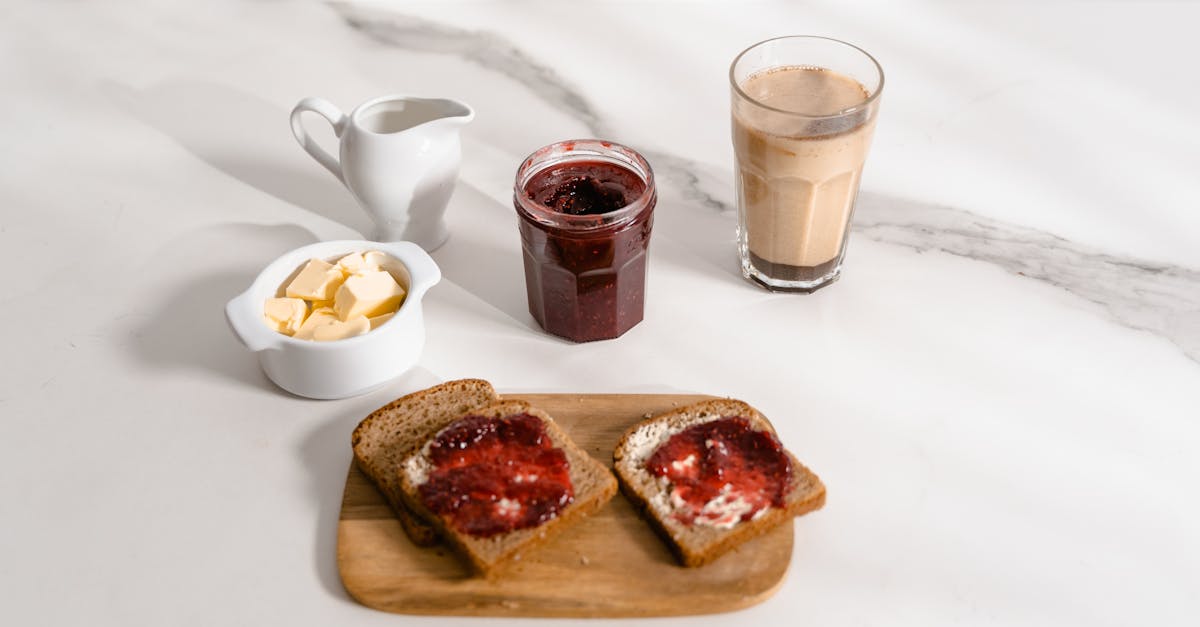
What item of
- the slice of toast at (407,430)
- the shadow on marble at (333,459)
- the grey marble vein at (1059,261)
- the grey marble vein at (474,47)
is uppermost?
the grey marble vein at (474,47)

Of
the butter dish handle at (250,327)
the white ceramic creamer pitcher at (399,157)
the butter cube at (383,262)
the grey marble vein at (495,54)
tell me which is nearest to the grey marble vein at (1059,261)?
the grey marble vein at (495,54)

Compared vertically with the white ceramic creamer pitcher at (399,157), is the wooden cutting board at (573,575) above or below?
below

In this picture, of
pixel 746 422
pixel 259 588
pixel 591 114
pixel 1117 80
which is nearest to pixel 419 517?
pixel 259 588

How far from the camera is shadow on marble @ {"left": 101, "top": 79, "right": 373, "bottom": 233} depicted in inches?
101

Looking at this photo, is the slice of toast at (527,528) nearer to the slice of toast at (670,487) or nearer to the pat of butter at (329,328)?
the slice of toast at (670,487)

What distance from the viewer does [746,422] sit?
1.85 metres

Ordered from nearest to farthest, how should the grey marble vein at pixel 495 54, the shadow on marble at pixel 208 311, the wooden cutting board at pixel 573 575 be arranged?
the wooden cutting board at pixel 573 575 → the shadow on marble at pixel 208 311 → the grey marble vein at pixel 495 54

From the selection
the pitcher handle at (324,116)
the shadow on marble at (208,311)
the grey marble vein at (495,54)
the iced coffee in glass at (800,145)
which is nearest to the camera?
the iced coffee in glass at (800,145)

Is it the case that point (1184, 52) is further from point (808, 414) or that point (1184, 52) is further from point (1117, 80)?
point (808, 414)

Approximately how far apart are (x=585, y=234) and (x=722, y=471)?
50 cm

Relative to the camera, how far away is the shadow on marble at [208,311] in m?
2.12

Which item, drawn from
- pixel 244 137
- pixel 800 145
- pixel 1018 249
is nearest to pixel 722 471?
pixel 800 145

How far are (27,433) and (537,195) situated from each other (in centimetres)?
103

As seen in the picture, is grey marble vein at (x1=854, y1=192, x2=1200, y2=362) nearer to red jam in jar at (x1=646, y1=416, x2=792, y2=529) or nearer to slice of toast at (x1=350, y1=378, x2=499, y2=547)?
red jam in jar at (x1=646, y1=416, x2=792, y2=529)
